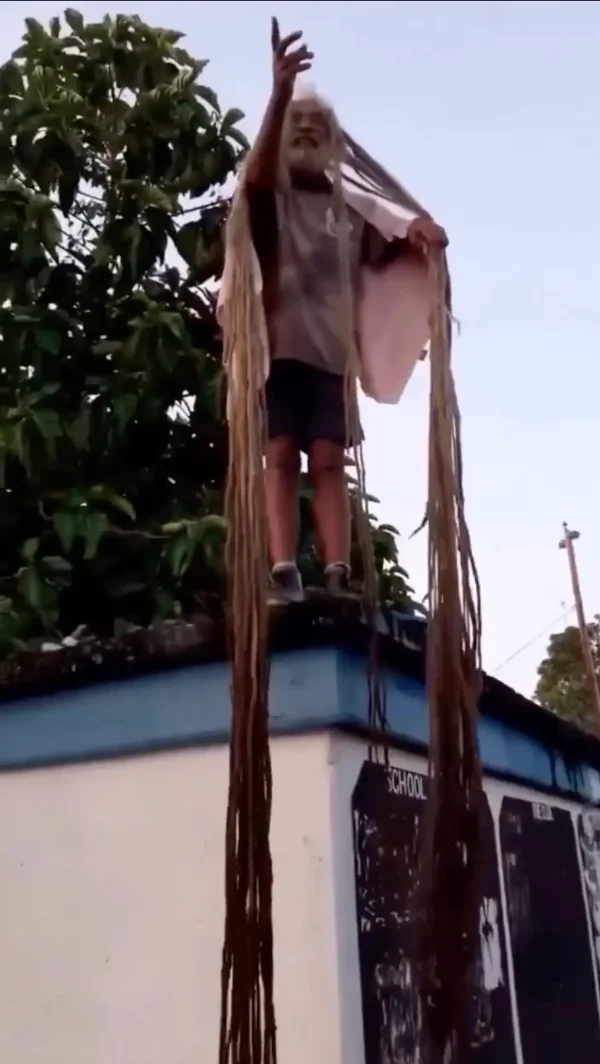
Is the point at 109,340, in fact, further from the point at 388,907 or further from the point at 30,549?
the point at 388,907

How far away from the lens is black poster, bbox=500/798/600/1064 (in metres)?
3.14

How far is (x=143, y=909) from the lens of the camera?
8.02ft

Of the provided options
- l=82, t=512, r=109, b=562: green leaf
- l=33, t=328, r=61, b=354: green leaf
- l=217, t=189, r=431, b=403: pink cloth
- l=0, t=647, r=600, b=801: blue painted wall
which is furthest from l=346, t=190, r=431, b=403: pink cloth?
l=33, t=328, r=61, b=354: green leaf

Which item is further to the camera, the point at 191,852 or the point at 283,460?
the point at 283,460

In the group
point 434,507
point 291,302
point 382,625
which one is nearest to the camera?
point 434,507

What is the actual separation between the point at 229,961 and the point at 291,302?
1434 millimetres

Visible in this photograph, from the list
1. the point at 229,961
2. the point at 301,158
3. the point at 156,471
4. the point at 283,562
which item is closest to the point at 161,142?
the point at 156,471

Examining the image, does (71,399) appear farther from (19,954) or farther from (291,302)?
(19,954)

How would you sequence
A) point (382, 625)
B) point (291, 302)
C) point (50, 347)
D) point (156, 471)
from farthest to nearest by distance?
1. point (156, 471)
2. point (50, 347)
3. point (291, 302)
4. point (382, 625)

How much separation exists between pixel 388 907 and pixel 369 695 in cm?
44

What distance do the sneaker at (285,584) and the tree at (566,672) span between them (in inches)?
984

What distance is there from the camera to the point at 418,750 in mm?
2682

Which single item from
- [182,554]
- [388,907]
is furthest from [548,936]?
[182,554]

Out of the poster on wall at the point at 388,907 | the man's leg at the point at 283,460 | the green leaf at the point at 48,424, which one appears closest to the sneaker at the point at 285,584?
the man's leg at the point at 283,460
